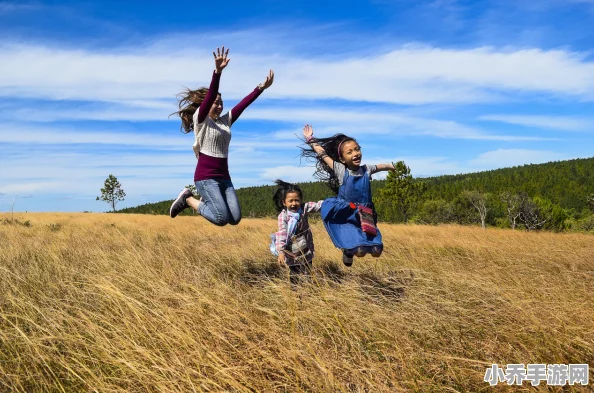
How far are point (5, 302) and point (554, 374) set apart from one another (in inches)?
171

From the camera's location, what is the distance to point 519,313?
10.2 feet

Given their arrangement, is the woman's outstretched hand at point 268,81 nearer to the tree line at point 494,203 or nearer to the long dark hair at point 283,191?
the long dark hair at point 283,191

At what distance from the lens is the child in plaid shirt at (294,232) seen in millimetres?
4980

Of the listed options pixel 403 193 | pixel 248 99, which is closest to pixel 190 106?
pixel 248 99

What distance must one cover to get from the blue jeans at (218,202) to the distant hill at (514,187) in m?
74.2

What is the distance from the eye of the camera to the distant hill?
10057 cm

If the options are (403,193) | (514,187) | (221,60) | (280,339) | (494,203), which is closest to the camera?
(280,339)

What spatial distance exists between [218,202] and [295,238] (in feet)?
3.26

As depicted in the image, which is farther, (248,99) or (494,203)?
(494,203)

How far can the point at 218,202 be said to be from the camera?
491 centimetres

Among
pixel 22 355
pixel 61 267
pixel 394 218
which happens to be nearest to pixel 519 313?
pixel 22 355

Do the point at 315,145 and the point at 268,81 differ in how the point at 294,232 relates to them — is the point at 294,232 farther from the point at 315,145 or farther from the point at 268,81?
the point at 268,81

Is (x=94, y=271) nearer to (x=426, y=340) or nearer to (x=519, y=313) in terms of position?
(x=426, y=340)

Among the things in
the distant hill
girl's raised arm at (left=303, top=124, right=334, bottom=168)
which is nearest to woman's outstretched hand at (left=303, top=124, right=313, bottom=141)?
girl's raised arm at (left=303, top=124, right=334, bottom=168)
